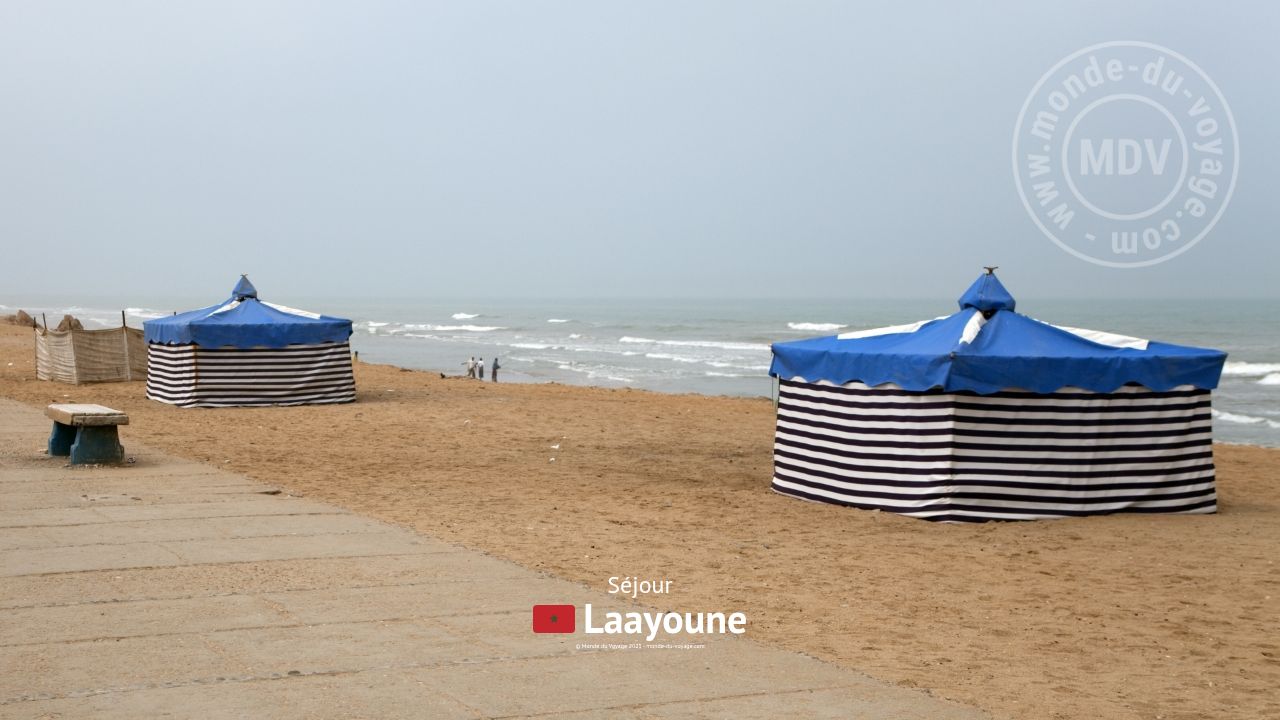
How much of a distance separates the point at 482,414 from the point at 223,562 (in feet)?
34.4

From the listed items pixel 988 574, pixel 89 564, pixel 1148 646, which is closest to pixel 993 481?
pixel 988 574

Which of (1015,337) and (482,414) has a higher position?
(1015,337)

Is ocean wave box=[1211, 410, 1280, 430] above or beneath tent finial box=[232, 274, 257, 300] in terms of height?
beneath

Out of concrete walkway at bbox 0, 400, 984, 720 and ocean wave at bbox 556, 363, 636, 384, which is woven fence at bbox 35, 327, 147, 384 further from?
ocean wave at bbox 556, 363, 636, 384

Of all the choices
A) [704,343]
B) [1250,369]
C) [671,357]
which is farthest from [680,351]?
[1250,369]

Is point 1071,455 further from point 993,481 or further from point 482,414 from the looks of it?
point 482,414

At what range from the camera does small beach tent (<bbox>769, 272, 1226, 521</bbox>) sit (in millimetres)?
9234

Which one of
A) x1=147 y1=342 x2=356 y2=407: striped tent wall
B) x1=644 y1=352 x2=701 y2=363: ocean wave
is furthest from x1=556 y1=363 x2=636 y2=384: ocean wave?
x1=147 y1=342 x2=356 y2=407: striped tent wall

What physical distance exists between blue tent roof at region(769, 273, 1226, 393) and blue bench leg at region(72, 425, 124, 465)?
601 centimetres

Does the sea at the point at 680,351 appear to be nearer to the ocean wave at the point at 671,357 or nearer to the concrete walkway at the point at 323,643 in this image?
the ocean wave at the point at 671,357

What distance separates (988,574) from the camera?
754 centimetres

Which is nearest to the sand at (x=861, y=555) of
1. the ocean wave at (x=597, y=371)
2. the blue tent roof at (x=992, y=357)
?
the blue tent roof at (x=992, y=357)

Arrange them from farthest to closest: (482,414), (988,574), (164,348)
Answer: (164,348), (482,414), (988,574)

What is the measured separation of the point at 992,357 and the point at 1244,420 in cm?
1889
